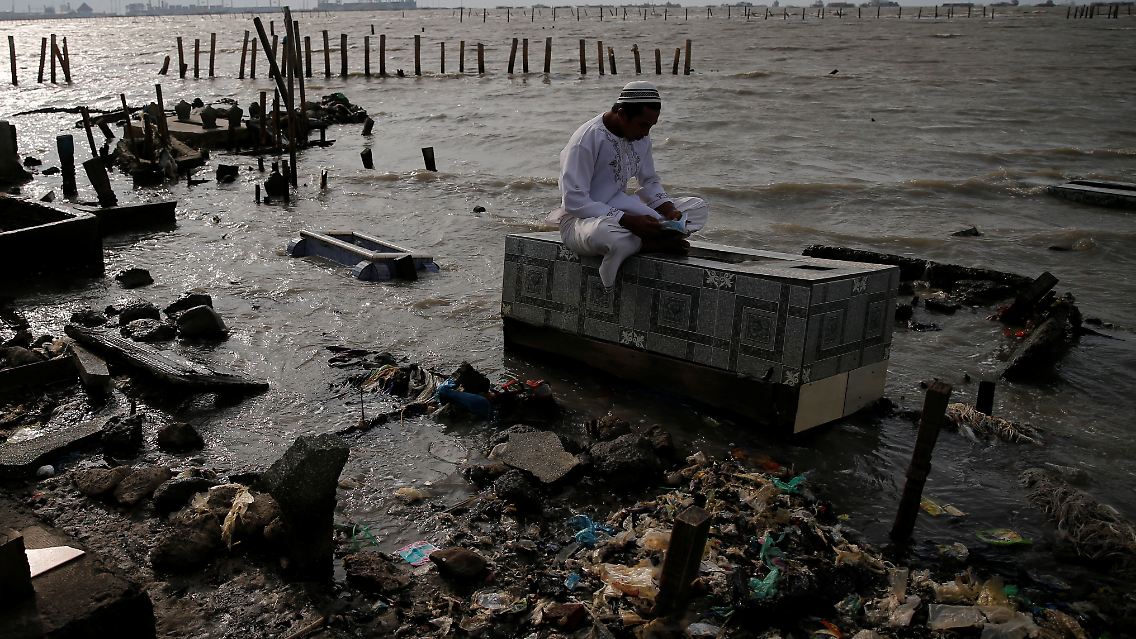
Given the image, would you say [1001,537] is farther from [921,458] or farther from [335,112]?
[335,112]

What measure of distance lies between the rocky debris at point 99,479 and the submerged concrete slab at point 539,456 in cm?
198

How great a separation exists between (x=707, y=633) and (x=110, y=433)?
3.55 m

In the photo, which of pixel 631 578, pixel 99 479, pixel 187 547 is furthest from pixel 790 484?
pixel 99 479

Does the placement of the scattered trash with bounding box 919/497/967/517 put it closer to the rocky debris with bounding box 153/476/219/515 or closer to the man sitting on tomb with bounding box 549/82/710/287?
the man sitting on tomb with bounding box 549/82/710/287

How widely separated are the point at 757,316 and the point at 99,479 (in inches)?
143

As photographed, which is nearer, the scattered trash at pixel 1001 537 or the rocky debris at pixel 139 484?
the scattered trash at pixel 1001 537

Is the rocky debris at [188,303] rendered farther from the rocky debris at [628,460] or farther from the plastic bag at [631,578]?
the plastic bag at [631,578]

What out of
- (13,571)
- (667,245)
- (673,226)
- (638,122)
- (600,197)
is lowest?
(13,571)

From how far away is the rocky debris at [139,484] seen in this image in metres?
4.41

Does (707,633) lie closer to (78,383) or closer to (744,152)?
(78,383)

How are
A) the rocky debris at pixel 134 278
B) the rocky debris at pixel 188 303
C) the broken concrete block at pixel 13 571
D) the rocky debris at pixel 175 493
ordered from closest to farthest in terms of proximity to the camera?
1. the broken concrete block at pixel 13 571
2. the rocky debris at pixel 175 493
3. the rocky debris at pixel 188 303
4. the rocky debris at pixel 134 278

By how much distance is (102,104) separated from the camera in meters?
27.8

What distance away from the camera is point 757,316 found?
504 cm

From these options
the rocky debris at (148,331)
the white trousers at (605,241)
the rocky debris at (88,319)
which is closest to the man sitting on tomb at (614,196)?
the white trousers at (605,241)
